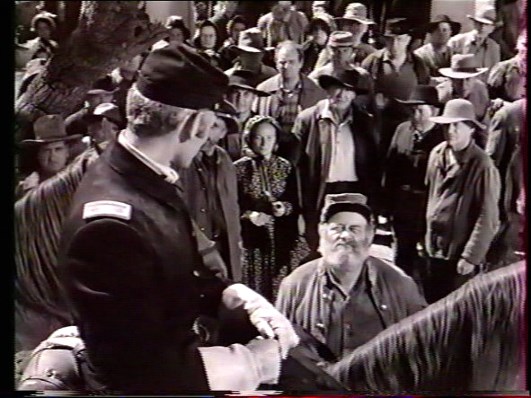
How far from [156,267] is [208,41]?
1.92 feet

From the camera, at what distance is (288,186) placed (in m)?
1.77

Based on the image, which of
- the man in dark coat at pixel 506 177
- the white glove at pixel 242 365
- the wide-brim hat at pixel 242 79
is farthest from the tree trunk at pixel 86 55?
the man in dark coat at pixel 506 177

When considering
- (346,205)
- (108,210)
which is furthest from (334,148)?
(108,210)

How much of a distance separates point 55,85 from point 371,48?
0.81m

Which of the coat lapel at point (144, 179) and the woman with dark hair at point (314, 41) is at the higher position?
the woman with dark hair at point (314, 41)

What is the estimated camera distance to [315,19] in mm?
1763

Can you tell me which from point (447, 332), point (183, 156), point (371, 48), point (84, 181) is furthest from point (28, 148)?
point (447, 332)

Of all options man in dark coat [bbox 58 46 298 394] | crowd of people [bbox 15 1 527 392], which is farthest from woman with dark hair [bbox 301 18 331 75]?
man in dark coat [bbox 58 46 298 394]

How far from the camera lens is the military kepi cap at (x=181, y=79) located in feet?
5.74

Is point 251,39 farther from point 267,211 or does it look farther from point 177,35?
point 267,211

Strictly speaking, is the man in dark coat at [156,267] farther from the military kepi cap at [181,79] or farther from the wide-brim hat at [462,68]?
the wide-brim hat at [462,68]

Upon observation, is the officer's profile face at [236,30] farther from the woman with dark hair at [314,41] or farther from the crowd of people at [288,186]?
the woman with dark hair at [314,41]

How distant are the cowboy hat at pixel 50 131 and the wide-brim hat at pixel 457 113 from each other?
3.04 feet

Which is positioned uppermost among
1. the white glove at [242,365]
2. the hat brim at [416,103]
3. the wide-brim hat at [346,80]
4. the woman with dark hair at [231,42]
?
the woman with dark hair at [231,42]
